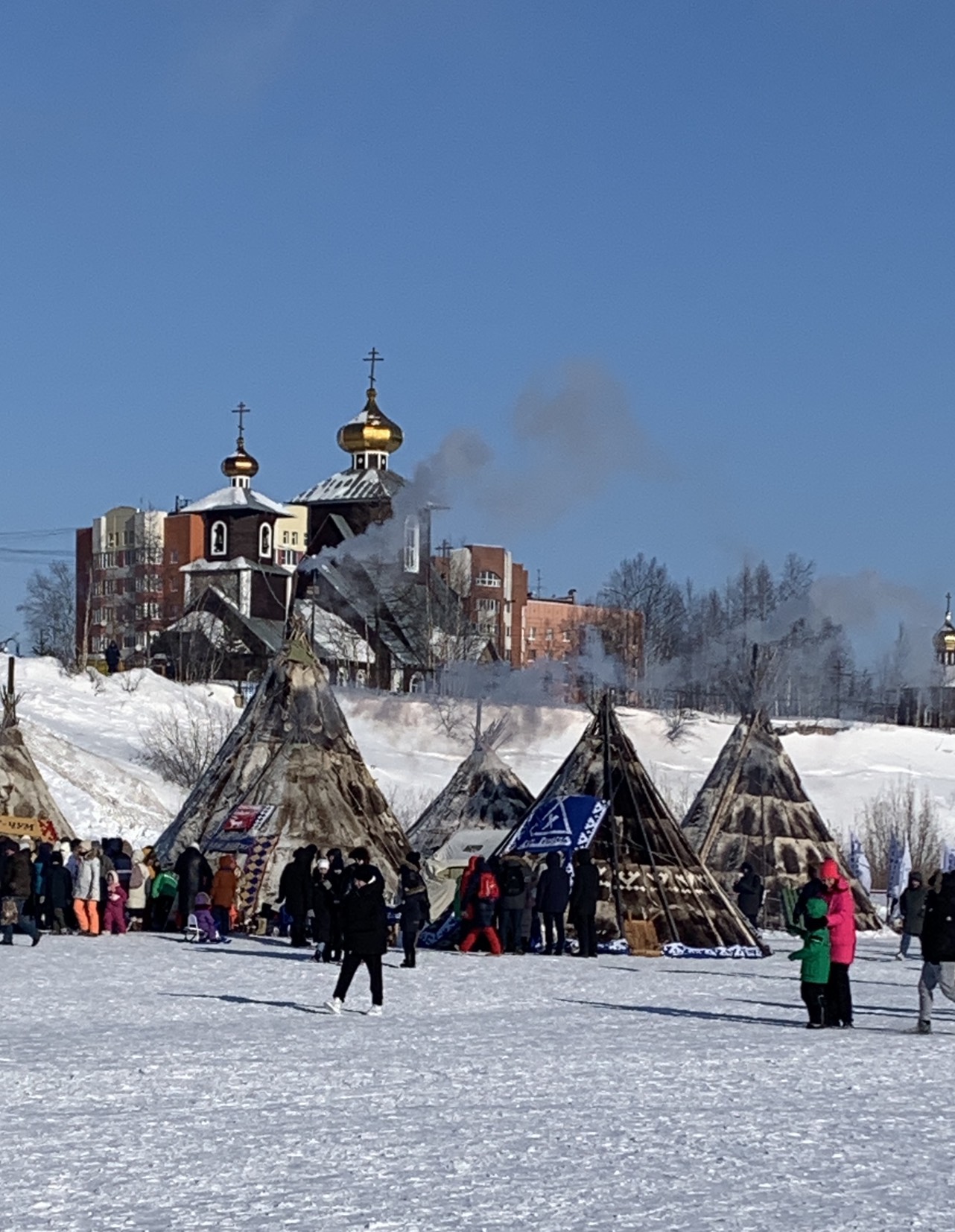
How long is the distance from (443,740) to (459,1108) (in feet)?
184

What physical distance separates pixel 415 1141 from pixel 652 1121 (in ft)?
5.32

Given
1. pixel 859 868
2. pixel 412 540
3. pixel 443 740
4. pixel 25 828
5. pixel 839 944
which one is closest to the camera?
pixel 839 944

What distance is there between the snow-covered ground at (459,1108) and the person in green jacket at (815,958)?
254mm

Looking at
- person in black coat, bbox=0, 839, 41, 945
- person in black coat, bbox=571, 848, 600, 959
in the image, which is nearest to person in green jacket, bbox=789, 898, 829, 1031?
person in black coat, bbox=571, 848, 600, 959

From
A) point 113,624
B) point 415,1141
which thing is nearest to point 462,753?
point 113,624

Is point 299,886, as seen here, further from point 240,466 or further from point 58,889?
point 240,466

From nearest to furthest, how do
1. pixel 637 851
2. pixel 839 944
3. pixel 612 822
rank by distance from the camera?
pixel 839 944, pixel 637 851, pixel 612 822

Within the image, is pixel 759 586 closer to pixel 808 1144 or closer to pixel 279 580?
pixel 279 580

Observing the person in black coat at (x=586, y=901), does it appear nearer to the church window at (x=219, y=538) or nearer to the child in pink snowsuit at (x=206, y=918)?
the child in pink snowsuit at (x=206, y=918)

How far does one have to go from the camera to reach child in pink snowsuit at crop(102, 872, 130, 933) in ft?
88.1

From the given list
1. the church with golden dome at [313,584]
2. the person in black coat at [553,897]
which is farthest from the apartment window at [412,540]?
the person in black coat at [553,897]

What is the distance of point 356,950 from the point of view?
685 inches

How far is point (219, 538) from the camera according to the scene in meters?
115

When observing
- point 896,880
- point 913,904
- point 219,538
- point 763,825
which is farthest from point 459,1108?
point 219,538
